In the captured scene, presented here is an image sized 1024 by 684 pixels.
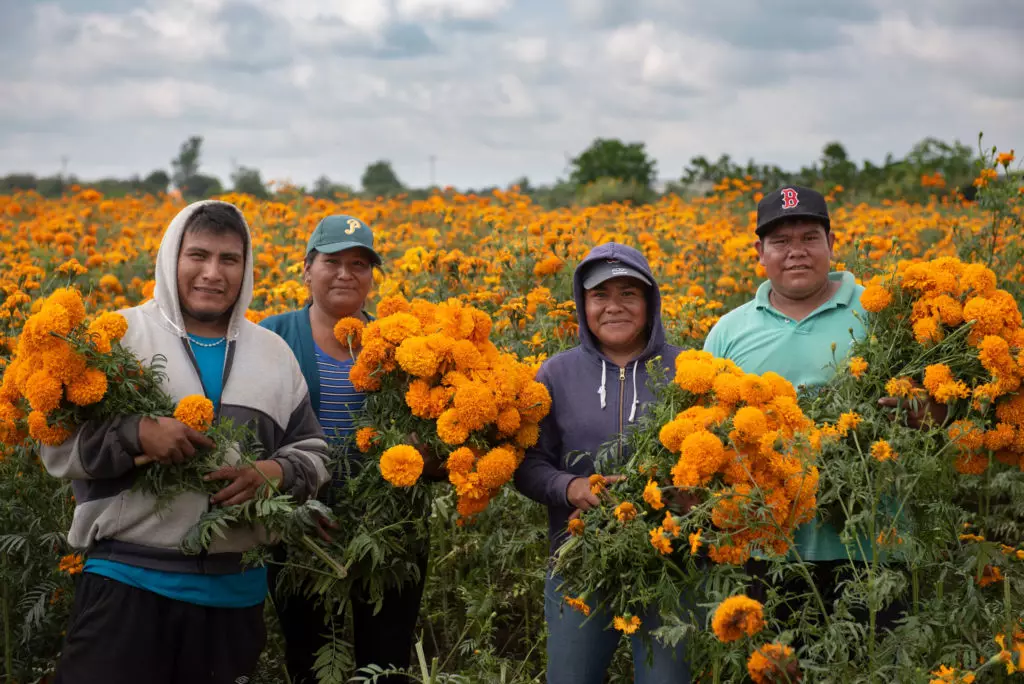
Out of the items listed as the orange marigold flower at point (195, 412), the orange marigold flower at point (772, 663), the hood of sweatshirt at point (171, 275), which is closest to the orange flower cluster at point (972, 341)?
the orange marigold flower at point (772, 663)

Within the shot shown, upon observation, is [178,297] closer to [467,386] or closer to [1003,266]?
[467,386]

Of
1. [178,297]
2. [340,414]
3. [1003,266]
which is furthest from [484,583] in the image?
[1003,266]

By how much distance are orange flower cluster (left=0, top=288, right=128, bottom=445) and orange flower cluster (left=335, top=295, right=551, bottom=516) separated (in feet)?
2.62

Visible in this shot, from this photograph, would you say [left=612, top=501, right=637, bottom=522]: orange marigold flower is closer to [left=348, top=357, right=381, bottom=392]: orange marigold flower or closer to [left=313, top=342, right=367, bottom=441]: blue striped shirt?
[left=348, top=357, right=381, bottom=392]: orange marigold flower

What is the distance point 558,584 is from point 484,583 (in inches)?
53.3

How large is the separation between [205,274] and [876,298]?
222 centimetres

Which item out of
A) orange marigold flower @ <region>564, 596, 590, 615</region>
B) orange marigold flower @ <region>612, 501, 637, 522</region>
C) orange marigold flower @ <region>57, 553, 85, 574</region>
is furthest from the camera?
orange marigold flower @ <region>57, 553, 85, 574</region>

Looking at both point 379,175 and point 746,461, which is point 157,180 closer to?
point 379,175

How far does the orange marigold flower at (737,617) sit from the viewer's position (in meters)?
2.16

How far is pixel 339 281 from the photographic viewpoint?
11.6 ft

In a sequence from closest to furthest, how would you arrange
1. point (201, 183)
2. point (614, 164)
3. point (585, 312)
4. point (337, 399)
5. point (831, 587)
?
point (831, 587)
point (585, 312)
point (337, 399)
point (614, 164)
point (201, 183)

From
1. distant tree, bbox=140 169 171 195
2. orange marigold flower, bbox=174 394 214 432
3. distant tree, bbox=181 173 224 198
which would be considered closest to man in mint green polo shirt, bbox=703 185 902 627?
orange marigold flower, bbox=174 394 214 432

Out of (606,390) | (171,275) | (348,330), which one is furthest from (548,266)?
(171,275)

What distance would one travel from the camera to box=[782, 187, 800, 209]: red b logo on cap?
345 centimetres
